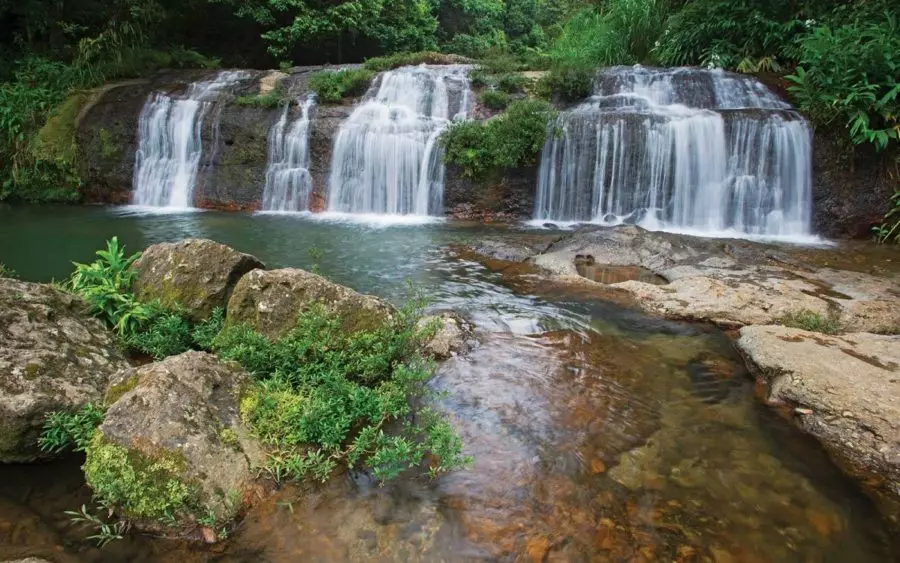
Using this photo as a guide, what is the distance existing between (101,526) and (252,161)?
36.2 feet

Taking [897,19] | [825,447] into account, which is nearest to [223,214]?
[825,447]

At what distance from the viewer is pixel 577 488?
3.06 m

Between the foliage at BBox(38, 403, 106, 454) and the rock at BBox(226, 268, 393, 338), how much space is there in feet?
3.62

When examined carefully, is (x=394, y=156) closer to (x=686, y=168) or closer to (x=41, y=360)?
(x=686, y=168)

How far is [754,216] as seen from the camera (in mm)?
10180

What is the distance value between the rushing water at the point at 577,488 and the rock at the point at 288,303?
751 mm

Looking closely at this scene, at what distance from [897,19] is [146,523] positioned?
1372 cm

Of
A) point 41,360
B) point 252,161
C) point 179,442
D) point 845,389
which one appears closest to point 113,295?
point 41,360

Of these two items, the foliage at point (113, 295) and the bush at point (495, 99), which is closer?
the foliage at point (113, 295)

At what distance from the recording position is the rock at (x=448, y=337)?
455cm

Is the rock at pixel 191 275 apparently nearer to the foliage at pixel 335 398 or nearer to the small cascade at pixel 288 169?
the foliage at pixel 335 398

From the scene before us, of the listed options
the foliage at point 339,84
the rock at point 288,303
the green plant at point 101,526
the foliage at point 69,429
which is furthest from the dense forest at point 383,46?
the green plant at point 101,526

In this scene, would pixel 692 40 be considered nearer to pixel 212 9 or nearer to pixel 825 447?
pixel 825 447

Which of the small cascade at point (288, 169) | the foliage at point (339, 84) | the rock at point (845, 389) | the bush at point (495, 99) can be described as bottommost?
the rock at point (845, 389)
